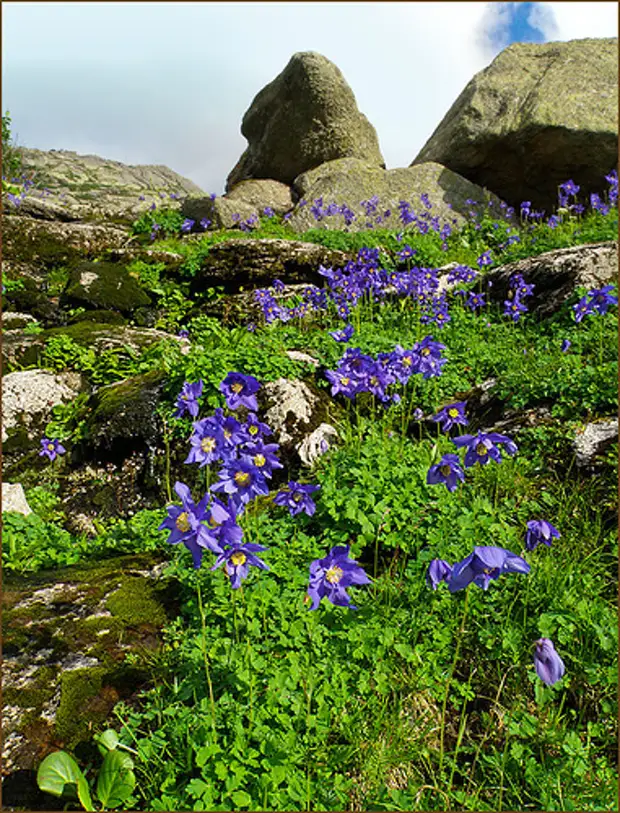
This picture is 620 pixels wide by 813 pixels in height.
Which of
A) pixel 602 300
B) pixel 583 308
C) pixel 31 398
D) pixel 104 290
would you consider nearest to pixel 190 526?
pixel 602 300

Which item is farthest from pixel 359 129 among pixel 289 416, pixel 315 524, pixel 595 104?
pixel 315 524

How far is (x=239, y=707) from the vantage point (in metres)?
1.97

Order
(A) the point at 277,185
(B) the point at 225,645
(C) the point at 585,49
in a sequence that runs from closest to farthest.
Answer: (B) the point at 225,645
(C) the point at 585,49
(A) the point at 277,185

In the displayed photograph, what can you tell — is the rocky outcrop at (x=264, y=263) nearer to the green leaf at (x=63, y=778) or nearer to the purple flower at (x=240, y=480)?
the purple flower at (x=240, y=480)

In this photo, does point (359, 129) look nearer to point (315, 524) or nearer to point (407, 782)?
point (315, 524)

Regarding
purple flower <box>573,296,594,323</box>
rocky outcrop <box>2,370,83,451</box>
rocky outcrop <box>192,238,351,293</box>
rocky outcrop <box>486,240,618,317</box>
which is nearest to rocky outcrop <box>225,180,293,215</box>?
rocky outcrop <box>192,238,351,293</box>

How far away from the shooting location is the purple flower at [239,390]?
2.60 metres

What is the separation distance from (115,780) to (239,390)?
1572 mm

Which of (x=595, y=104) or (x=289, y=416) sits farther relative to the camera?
(x=595, y=104)

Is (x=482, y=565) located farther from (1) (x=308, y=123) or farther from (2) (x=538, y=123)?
(1) (x=308, y=123)

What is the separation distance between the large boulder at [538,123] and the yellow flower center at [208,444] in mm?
13211

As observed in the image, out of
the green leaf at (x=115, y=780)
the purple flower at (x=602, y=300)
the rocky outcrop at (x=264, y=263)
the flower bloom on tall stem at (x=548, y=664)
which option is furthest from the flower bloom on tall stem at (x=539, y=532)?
the rocky outcrop at (x=264, y=263)

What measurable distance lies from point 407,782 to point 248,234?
11.5 m

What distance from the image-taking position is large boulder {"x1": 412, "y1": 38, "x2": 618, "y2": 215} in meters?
12.4
